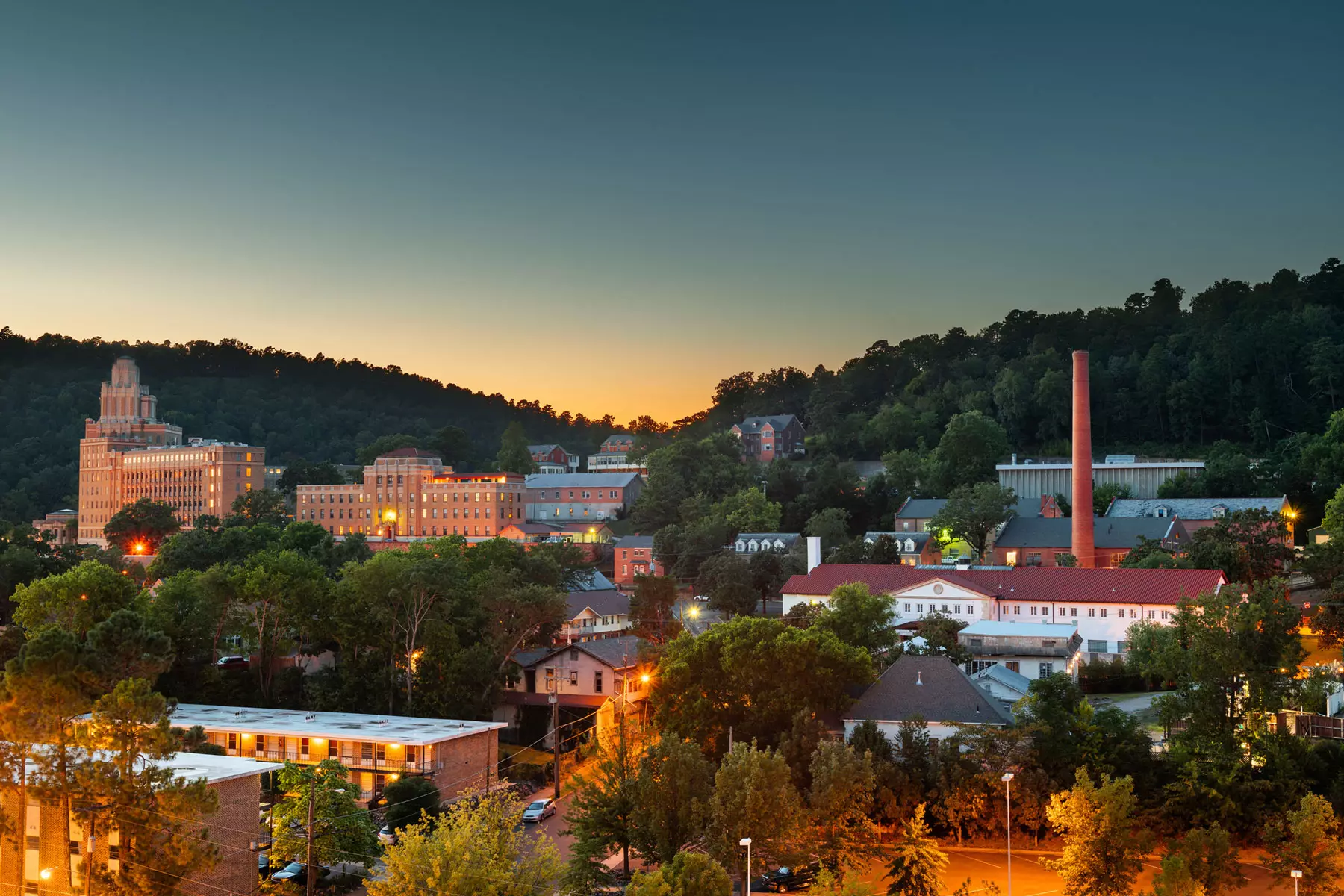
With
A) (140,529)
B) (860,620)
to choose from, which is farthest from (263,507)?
(860,620)

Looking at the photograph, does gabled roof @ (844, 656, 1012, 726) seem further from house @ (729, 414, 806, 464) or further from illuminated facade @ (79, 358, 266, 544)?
illuminated facade @ (79, 358, 266, 544)

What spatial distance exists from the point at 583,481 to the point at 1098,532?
63.7m

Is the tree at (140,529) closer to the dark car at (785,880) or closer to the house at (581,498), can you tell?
the house at (581,498)

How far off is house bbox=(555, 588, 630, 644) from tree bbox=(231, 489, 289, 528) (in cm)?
5313

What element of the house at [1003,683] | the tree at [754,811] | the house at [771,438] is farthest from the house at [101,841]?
the house at [771,438]

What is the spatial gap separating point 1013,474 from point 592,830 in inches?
2922

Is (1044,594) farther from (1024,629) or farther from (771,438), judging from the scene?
(771,438)

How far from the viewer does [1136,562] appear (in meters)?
71.1

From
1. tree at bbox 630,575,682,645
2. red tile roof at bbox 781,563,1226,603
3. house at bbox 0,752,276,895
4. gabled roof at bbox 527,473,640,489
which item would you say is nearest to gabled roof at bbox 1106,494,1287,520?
red tile roof at bbox 781,563,1226,603

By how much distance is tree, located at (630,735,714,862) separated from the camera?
33875 mm

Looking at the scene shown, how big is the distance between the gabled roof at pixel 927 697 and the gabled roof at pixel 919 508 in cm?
4926

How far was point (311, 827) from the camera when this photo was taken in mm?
28500

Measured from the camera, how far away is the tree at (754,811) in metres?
32.3

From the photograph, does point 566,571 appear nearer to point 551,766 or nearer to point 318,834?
point 551,766
